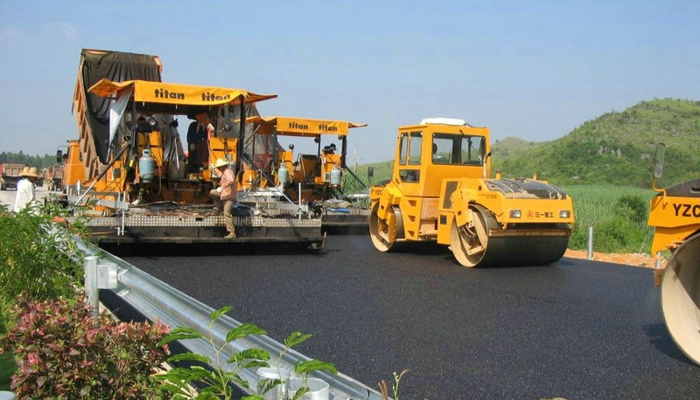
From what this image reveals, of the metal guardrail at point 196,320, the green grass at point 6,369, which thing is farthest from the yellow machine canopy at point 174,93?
the green grass at point 6,369

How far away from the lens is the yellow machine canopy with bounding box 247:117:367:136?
18156 mm

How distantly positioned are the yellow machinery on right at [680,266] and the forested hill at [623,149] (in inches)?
1454

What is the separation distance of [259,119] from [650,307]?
486 inches

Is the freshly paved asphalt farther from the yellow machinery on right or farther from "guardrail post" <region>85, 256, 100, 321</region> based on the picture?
"guardrail post" <region>85, 256, 100, 321</region>

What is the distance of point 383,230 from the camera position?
12969 millimetres

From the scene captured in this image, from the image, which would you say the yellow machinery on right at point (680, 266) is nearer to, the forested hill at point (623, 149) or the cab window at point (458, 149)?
the cab window at point (458, 149)

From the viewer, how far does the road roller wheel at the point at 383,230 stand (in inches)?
489

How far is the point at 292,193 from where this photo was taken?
18062 millimetres

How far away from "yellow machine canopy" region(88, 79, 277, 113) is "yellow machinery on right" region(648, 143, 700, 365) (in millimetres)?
7384

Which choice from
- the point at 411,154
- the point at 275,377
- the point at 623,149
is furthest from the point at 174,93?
the point at 623,149

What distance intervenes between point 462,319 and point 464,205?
4074 mm

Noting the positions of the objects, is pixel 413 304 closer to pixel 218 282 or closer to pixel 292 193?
pixel 218 282

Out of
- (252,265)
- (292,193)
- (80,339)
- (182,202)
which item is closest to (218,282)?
(252,265)

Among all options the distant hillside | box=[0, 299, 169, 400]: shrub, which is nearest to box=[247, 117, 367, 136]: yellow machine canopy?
box=[0, 299, 169, 400]: shrub
